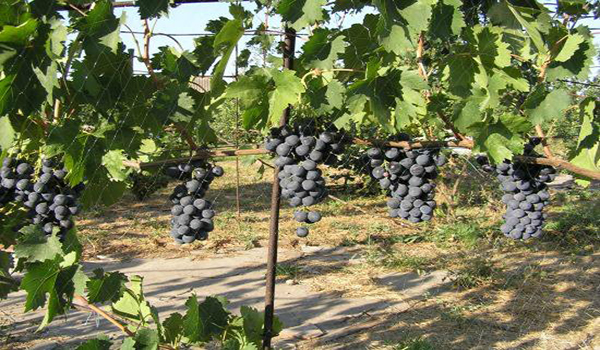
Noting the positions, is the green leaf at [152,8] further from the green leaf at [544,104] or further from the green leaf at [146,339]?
the green leaf at [544,104]

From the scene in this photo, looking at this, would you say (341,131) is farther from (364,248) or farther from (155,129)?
(364,248)

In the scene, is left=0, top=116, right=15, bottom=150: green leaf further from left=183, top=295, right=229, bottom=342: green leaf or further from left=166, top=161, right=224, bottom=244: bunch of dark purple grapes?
left=183, top=295, right=229, bottom=342: green leaf

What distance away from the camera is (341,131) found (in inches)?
67.0

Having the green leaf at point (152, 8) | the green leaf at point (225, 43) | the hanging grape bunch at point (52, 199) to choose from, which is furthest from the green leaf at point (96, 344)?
the green leaf at point (152, 8)

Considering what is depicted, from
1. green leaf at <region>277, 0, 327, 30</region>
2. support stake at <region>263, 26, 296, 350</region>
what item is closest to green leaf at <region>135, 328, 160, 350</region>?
support stake at <region>263, 26, 296, 350</region>

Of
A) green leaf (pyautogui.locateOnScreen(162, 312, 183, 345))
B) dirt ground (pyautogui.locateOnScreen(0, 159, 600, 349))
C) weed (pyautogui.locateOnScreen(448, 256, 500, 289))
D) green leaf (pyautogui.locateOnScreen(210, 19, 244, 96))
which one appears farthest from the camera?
weed (pyautogui.locateOnScreen(448, 256, 500, 289))

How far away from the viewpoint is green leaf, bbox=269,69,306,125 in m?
1.41

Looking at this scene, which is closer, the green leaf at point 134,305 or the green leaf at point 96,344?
the green leaf at point 96,344

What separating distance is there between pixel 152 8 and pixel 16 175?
0.83 m

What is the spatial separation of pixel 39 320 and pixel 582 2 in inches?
146

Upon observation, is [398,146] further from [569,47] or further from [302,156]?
[569,47]

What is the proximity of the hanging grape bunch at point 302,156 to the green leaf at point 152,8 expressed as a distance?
0.50 m

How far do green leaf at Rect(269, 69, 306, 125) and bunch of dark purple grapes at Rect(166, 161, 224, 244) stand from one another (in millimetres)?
349

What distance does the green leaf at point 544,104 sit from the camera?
166cm
